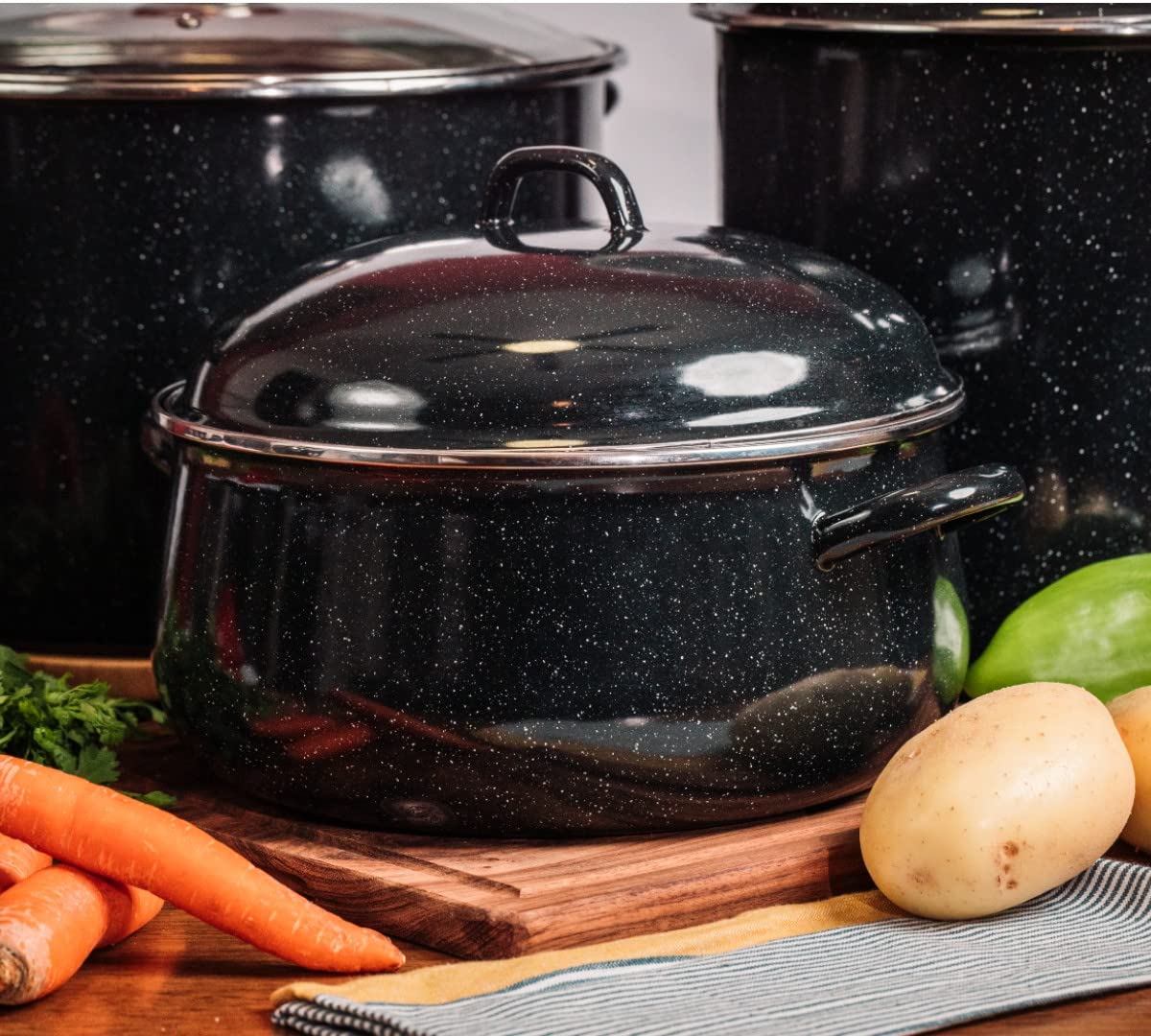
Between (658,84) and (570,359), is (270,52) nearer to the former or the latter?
(570,359)

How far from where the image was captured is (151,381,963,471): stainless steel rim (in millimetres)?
981

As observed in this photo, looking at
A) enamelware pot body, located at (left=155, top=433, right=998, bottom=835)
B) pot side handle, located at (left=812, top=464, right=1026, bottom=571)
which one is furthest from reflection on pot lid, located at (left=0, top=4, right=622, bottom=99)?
pot side handle, located at (left=812, top=464, right=1026, bottom=571)

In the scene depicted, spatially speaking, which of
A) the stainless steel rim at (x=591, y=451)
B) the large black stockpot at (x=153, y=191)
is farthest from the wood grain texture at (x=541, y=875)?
the large black stockpot at (x=153, y=191)

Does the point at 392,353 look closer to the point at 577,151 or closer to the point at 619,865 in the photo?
the point at 577,151

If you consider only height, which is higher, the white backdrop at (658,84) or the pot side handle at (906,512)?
the white backdrop at (658,84)

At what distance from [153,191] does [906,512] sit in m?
0.59

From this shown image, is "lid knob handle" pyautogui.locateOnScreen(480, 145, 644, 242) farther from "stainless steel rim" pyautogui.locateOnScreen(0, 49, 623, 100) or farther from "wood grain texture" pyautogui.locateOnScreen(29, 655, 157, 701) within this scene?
"wood grain texture" pyautogui.locateOnScreen(29, 655, 157, 701)

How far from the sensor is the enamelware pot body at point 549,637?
101 centimetres

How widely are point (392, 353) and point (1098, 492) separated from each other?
592 mm

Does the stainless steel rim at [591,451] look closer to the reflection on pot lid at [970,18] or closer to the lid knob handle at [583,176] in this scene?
the lid knob handle at [583,176]

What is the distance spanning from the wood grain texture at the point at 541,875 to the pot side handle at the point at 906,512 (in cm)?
17

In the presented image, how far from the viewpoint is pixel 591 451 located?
3.22ft

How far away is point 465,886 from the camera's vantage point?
3.30 feet

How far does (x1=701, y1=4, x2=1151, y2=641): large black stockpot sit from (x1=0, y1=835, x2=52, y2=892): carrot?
71 centimetres
